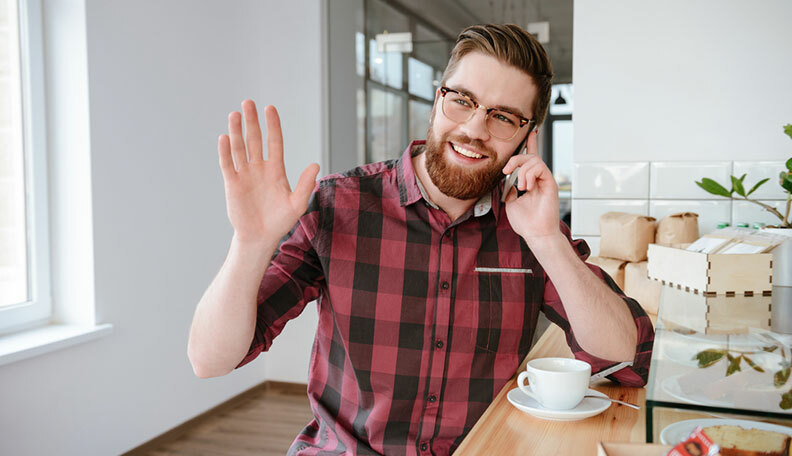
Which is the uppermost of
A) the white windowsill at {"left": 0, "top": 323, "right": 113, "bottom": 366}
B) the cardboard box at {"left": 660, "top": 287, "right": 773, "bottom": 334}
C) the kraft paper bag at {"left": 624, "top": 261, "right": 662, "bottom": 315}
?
the cardboard box at {"left": 660, "top": 287, "right": 773, "bottom": 334}

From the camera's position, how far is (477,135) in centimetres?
129

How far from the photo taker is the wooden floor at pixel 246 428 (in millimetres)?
2836

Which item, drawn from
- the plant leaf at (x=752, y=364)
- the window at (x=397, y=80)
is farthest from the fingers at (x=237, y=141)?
the window at (x=397, y=80)

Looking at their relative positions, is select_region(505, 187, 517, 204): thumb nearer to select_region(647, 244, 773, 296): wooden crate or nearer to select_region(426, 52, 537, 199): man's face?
select_region(426, 52, 537, 199): man's face

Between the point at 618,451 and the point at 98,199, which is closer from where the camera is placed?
the point at 618,451

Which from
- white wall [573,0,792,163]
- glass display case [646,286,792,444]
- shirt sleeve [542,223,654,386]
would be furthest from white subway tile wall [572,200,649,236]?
glass display case [646,286,792,444]

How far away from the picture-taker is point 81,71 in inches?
96.1

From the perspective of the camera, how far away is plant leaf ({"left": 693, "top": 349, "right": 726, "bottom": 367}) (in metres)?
0.79

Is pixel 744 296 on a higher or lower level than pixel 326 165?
lower

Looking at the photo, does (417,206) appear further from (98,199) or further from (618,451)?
(98,199)

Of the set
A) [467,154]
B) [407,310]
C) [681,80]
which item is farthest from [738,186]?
[407,310]

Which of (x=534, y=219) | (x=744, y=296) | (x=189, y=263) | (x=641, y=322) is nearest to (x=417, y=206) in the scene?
(x=534, y=219)

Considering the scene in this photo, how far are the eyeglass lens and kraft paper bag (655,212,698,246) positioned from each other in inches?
50.4

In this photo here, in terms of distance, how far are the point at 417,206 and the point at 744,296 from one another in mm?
695
